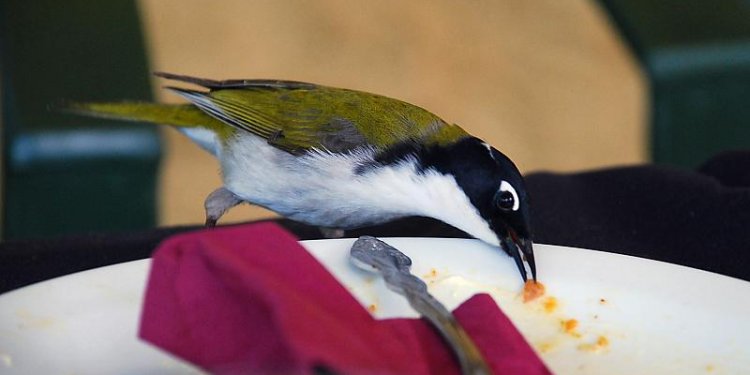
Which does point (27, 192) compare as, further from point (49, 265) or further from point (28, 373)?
point (28, 373)

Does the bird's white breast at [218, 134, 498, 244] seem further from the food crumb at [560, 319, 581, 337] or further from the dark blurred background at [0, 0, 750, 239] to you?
the dark blurred background at [0, 0, 750, 239]

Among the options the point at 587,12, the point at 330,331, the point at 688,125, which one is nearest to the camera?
the point at 330,331

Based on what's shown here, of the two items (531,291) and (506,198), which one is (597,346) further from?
(506,198)

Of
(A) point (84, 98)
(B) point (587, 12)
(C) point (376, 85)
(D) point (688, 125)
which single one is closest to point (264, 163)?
(A) point (84, 98)

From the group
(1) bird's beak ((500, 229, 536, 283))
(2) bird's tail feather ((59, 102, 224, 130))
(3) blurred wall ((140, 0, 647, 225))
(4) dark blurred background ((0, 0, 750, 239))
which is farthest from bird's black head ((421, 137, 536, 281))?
(3) blurred wall ((140, 0, 647, 225))

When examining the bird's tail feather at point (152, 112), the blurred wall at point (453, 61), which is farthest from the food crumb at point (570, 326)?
the blurred wall at point (453, 61)

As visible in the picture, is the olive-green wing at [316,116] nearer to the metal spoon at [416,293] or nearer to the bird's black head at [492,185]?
the bird's black head at [492,185]
